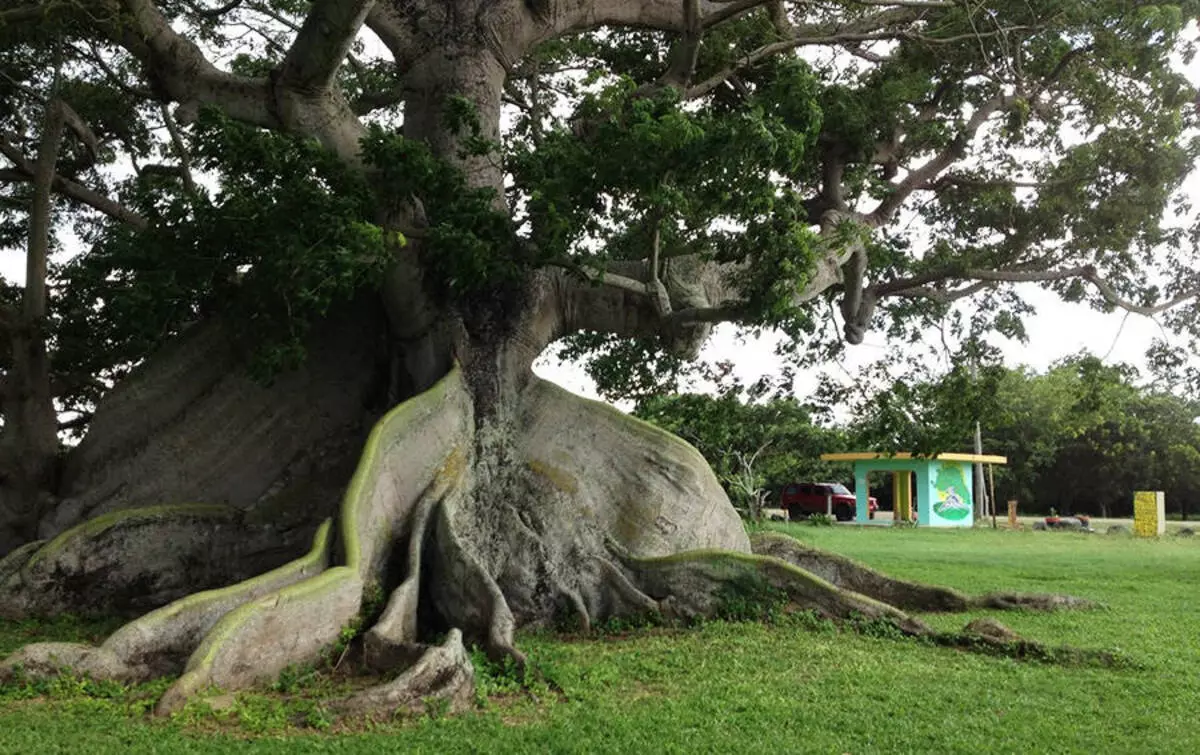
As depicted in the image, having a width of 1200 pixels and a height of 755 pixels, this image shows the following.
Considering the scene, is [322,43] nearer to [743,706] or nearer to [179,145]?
[743,706]

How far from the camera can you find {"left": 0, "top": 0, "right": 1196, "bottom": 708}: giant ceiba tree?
24.9 feet

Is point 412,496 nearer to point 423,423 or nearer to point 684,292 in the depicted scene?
point 423,423

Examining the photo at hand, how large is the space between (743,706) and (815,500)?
1312 inches

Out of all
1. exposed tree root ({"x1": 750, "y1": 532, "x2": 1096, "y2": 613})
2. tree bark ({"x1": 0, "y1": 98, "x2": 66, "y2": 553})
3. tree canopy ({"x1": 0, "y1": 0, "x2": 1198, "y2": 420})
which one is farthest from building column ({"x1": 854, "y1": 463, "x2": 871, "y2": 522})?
tree bark ({"x1": 0, "y1": 98, "x2": 66, "y2": 553})

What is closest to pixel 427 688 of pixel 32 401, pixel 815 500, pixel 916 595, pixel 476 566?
pixel 476 566

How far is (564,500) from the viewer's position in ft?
30.1

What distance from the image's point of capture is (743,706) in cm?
594

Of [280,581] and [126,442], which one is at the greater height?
[126,442]

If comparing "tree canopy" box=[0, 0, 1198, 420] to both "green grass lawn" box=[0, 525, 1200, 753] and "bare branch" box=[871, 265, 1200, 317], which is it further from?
"green grass lawn" box=[0, 525, 1200, 753]

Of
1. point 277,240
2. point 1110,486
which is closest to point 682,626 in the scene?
point 277,240

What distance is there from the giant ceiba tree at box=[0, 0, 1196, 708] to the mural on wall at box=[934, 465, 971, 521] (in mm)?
21197

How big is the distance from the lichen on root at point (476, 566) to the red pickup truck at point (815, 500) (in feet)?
91.1

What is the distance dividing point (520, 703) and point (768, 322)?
150 inches

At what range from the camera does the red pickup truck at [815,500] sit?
38250 mm
